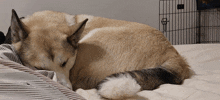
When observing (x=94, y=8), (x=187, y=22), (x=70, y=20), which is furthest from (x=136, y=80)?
(x=187, y=22)

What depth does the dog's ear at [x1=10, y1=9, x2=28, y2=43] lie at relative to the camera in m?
1.23

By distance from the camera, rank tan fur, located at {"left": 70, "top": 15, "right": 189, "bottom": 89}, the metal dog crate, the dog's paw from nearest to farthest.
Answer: the dog's paw
tan fur, located at {"left": 70, "top": 15, "right": 189, "bottom": 89}
the metal dog crate

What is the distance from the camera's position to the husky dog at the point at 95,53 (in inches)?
48.4

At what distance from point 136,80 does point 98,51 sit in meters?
0.43

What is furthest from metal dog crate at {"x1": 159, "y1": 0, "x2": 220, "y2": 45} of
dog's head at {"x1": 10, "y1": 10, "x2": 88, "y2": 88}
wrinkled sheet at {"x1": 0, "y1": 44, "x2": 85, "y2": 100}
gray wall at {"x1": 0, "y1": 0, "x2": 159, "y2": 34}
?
wrinkled sheet at {"x1": 0, "y1": 44, "x2": 85, "y2": 100}

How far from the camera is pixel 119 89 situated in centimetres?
95

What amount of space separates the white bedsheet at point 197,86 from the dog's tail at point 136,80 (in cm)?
5

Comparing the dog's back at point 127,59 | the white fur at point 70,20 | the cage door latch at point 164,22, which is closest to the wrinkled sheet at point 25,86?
the dog's back at point 127,59

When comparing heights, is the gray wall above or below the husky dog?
above

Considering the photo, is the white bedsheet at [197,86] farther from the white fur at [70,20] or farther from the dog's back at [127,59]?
the white fur at [70,20]

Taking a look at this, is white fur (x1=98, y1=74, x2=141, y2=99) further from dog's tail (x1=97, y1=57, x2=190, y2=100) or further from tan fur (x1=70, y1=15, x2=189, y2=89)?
tan fur (x1=70, y1=15, x2=189, y2=89)

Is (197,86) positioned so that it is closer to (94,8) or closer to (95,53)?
(95,53)

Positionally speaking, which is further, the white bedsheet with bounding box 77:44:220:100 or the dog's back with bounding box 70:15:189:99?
the dog's back with bounding box 70:15:189:99

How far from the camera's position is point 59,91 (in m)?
0.58
